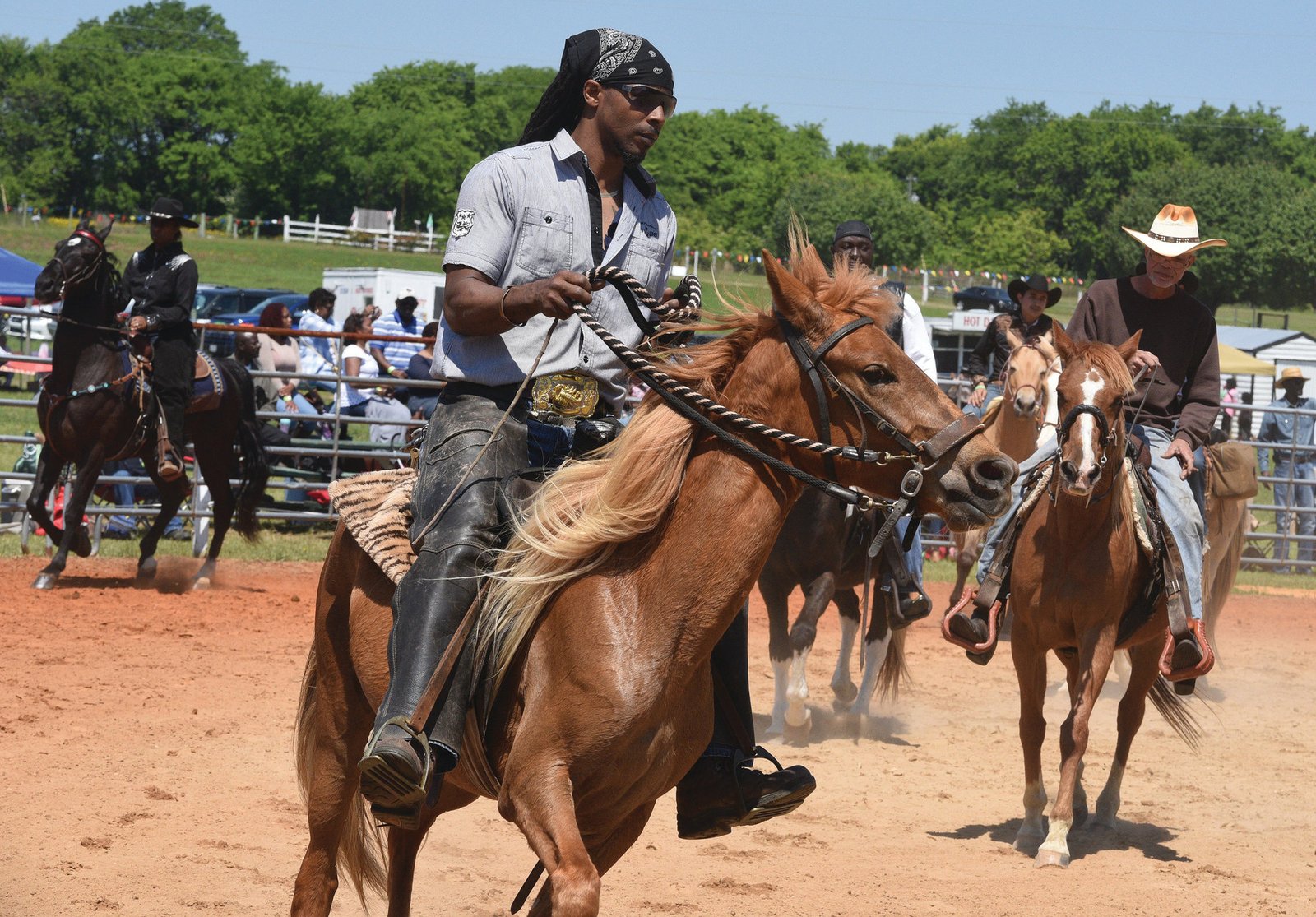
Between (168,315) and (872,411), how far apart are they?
9.06 metres

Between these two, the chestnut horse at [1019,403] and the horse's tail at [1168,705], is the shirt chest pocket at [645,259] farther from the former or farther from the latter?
the chestnut horse at [1019,403]

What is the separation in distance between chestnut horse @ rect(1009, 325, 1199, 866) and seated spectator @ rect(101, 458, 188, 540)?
9225 mm

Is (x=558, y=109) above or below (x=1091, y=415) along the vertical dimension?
above

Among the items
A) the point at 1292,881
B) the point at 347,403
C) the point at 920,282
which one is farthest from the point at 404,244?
the point at 1292,881

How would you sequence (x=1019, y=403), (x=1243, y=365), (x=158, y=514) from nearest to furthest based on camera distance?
(x=1019, y=403) → (x=158, y=514) → (x=1243, y=365)

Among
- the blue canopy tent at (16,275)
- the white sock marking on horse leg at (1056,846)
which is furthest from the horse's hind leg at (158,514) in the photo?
the blue canopy tent at (16,275)

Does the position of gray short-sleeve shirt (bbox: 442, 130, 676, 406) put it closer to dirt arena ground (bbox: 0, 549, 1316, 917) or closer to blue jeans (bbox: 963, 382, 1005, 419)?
dirt arena ground (bbox: 0, 549, 1316, 917)

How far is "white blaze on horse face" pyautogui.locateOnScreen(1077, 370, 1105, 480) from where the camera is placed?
634 cm

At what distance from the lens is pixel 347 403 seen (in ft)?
47.5

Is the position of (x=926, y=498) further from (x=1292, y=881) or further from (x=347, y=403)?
(x=347, y=403)

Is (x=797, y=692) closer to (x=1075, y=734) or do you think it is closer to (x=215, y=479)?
(x=1075, y=734)

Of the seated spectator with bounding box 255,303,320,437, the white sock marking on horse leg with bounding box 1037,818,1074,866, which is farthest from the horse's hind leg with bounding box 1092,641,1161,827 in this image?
the seated spectator with bounding box 255,303,320,437

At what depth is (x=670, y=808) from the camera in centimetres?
700

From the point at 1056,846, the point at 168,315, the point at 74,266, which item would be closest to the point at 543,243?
the point at 1056,846
